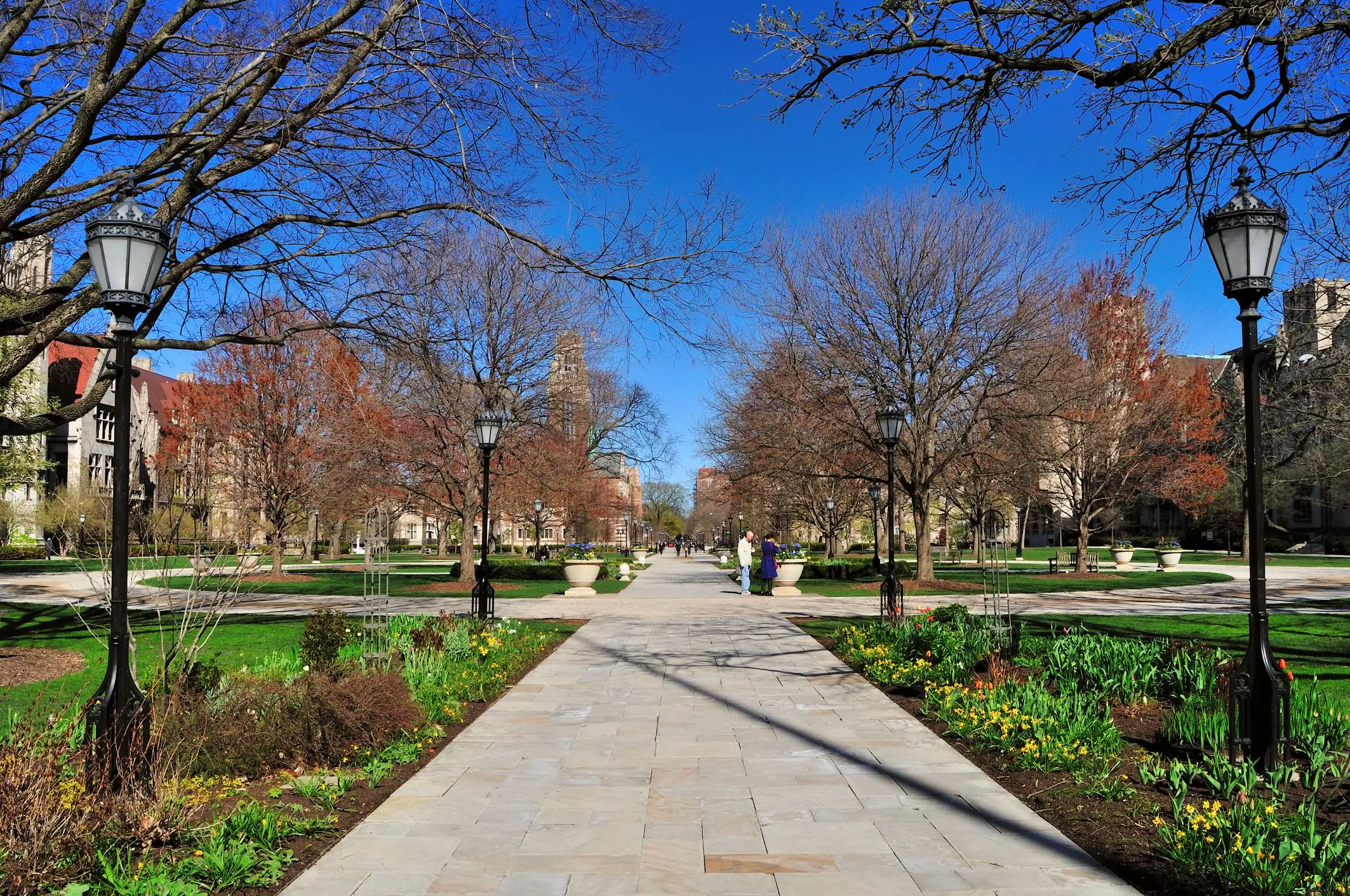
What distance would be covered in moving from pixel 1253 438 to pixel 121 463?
7.30 meters

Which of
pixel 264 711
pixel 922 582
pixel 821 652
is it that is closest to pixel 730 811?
pixel 264 711

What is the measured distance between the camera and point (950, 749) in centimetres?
680

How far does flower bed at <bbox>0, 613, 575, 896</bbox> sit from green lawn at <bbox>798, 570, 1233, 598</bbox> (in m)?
17.0

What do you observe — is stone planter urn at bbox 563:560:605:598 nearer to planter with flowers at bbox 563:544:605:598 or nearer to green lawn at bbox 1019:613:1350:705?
planter with flowers at bbox 563:544:605:598

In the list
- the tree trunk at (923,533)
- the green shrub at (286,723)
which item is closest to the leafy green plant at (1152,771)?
the green shrub at (286,723)

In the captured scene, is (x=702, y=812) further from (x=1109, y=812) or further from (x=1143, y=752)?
(x=1143, y=752)

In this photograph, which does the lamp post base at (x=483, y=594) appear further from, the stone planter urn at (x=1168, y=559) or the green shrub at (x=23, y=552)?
the green shrub at (x=23, y=552)

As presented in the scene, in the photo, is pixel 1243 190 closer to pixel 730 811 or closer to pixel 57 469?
pixel 730 811

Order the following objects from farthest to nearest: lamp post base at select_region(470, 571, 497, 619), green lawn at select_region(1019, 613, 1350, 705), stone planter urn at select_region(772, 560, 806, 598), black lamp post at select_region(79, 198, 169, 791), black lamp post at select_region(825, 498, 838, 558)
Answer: black lamp post at select_region(825, 498, 838, 558) → stone planter urn at select_region(772, 560, 806, 598) → lamp post base at select_region(470, 571, 497, 619) → green lawn at select_region(1019, 613, 1350, 705) → black lamp post at select_region(79, 198, 169, 791)

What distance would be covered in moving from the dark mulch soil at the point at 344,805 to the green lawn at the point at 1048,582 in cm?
1793

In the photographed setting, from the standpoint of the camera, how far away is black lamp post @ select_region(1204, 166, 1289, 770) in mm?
5555

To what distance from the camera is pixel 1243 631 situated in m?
13.6

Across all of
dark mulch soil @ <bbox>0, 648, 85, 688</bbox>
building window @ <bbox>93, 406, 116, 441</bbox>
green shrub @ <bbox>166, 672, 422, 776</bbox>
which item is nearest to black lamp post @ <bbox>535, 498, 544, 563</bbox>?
dark mulch soil @ <bbox>0, 648, 85, 688</bbox>

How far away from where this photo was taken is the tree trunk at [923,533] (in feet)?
79.0
